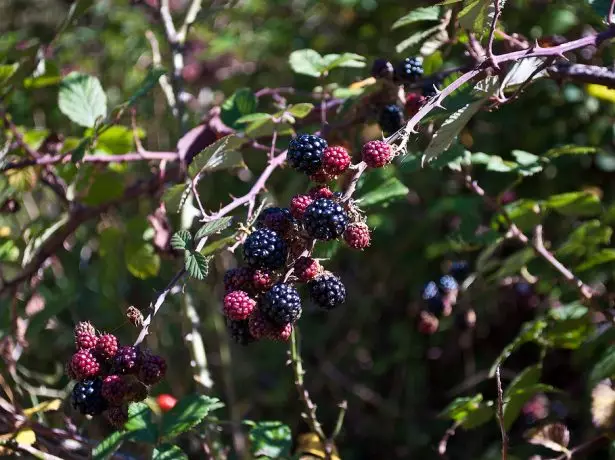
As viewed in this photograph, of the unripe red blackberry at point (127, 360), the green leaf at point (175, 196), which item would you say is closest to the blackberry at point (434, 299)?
the green leaf at point (175, 196)

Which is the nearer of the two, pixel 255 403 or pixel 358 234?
pixel 358 234

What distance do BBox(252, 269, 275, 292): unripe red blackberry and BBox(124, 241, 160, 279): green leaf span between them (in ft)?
2.38

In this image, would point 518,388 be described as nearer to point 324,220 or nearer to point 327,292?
point 327,292

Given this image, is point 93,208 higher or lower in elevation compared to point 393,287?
higher

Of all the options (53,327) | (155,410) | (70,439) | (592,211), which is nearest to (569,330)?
(592,211)

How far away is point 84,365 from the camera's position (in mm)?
1145

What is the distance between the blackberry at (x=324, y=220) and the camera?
3.50 ft

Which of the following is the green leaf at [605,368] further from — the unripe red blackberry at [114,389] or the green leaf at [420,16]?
the unripe red blackberry at [114,389]

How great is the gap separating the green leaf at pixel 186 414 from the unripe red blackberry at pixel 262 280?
321 millimetres

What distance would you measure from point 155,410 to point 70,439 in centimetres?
31

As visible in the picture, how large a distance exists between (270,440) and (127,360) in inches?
19.3

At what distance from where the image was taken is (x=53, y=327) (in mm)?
2234

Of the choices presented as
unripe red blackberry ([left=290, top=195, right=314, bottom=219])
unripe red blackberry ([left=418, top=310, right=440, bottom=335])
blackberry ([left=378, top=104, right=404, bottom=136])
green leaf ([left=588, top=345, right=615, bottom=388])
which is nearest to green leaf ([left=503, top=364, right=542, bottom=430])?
green leaf ([left=588, top=345, right=615, bottom=388])

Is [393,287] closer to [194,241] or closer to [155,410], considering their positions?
[155,410]
